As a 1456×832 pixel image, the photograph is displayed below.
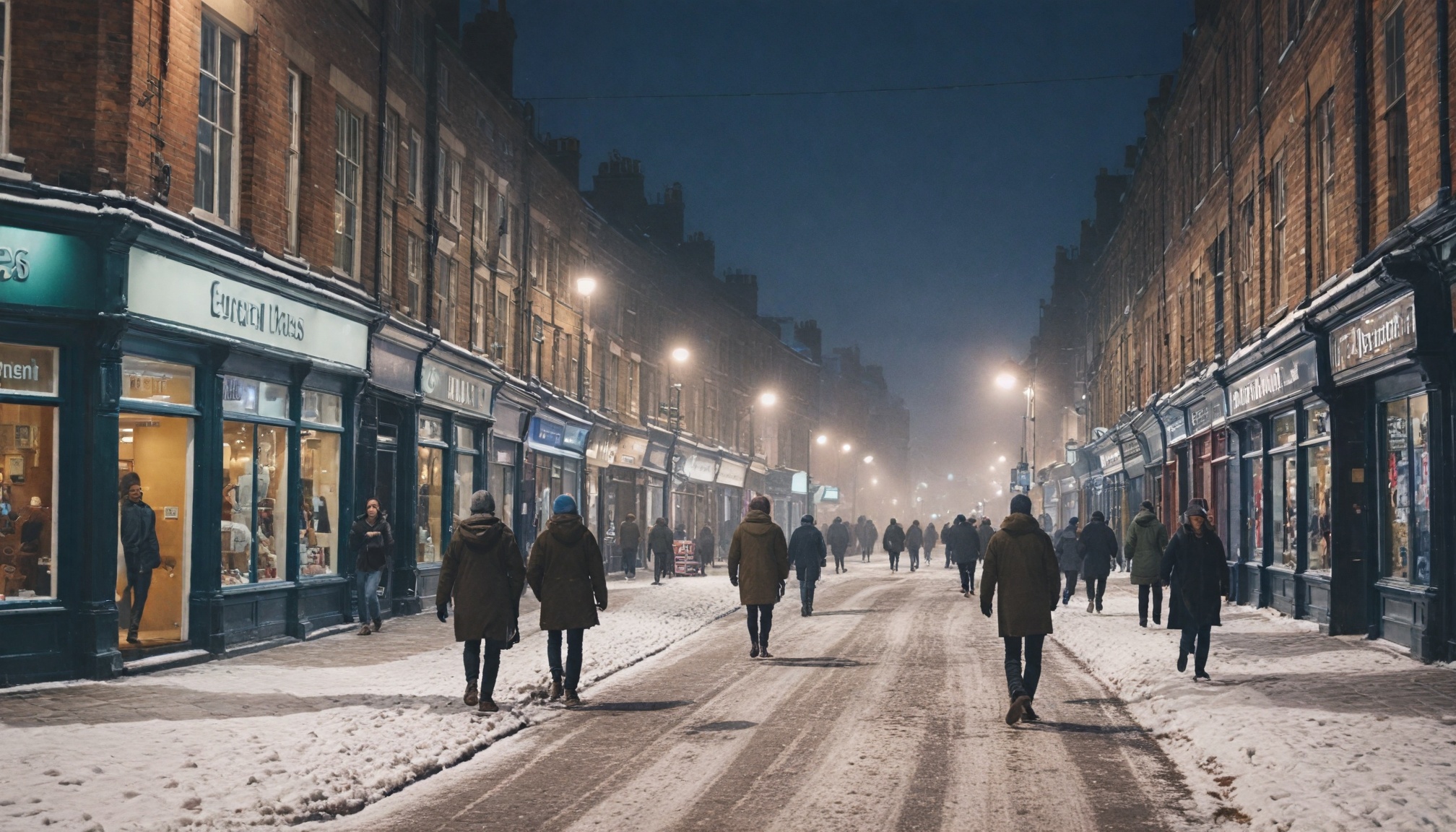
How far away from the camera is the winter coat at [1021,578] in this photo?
1099 centimetres

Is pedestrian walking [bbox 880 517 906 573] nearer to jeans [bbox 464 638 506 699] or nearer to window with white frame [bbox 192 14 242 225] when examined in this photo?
window with white frame [bbox 192 14 242 225]

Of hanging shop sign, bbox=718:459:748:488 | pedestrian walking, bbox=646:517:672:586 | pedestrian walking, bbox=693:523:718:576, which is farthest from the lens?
hanging shop sign, bbox=718:459:748:488

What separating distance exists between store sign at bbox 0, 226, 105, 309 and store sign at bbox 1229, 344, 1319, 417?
14781 mm

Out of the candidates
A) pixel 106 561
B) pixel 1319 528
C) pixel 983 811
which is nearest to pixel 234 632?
pixel 106 561

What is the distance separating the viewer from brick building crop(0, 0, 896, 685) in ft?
43.3

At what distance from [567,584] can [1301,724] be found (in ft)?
19.6

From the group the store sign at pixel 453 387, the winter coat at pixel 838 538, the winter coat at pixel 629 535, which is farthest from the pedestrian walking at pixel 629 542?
the winter coat at pixel 838 538

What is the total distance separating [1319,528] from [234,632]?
14561 millimetres

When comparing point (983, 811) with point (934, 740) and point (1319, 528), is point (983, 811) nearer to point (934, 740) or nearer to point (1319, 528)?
point (934, 740)

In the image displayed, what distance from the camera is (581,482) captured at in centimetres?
3716

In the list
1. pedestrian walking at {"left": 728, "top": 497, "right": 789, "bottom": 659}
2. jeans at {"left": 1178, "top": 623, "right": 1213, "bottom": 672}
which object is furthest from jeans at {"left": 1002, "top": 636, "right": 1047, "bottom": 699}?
pedestrian walking at {"left": 728, "top": 497, "right": 789, "bottom": 659}

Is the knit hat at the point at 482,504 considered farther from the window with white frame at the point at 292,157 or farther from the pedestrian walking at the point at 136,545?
the window with white frame at the point at 292,157

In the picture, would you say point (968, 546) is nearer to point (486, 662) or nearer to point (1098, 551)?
point (1098, 551)

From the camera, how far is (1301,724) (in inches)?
397
